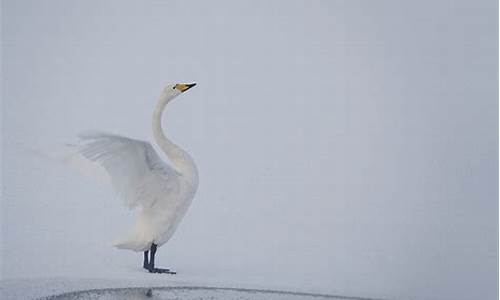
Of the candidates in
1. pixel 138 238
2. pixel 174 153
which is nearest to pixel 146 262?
pixel 138 238

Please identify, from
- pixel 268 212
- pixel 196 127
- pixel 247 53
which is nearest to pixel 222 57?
pixel 247 53

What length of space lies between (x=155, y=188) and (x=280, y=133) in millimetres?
621

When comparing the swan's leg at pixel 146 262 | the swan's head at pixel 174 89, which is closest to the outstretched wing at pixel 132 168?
the swan's leg at pixel 146 262

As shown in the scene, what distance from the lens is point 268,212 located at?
11.2ft

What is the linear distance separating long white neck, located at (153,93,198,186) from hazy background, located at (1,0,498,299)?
3.2 inches

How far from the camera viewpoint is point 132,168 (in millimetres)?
3131

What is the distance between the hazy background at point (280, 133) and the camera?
10.6 ft

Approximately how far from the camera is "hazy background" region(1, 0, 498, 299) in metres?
3.24

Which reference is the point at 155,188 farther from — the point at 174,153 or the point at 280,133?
the point at 280,133

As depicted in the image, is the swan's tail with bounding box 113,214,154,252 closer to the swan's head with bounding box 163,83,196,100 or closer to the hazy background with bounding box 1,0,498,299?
the hazy background with bounding box 1,0,498,299

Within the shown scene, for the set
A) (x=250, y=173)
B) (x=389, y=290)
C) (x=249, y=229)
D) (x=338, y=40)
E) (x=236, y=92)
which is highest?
(x=338, y=40)

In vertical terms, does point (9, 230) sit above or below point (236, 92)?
below

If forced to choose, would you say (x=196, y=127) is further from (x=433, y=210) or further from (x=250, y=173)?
(x=433, y=210)

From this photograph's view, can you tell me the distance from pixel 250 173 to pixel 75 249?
757 millimetres
